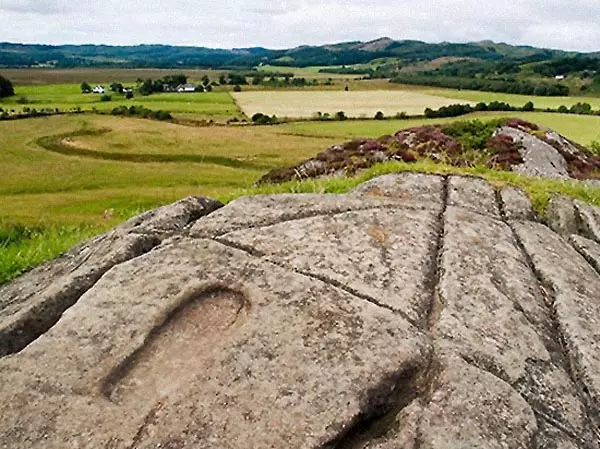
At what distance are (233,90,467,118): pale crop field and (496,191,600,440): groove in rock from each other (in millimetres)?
108016

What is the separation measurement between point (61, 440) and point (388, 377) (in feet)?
10.3

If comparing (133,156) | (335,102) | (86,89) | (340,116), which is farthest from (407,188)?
(86,89)

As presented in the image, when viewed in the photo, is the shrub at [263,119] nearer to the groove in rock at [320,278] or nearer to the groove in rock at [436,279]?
the groove in rock at [436,279]

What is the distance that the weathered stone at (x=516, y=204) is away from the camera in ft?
37.5

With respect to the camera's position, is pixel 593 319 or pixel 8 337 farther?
pixel 593 319

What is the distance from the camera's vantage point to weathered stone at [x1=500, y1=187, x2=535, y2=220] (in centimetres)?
1142

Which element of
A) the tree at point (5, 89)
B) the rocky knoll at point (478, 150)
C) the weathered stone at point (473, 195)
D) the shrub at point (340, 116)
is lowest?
the tree at point (5, 89)

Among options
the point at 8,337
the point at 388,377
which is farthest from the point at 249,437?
the point at 8,337

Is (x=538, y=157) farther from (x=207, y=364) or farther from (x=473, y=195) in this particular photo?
(x=207, y=364)

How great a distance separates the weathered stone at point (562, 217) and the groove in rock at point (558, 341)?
156cm

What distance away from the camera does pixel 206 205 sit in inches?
443

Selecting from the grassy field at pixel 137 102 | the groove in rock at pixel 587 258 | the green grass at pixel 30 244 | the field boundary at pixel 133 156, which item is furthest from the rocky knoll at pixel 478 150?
the grassy field at pixel 137 102

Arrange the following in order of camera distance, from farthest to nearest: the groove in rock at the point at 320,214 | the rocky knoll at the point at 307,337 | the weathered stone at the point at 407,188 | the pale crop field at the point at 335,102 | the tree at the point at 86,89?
the tree at the point at 86,89 < the pale crop field at the point at 335,102 < the weathered stone at the point at 407,188 < the groove in rock at the point at 320,214 < the rocky knoll at the point at 307,337

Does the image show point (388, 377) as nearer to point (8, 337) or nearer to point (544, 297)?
point (544, 297)
